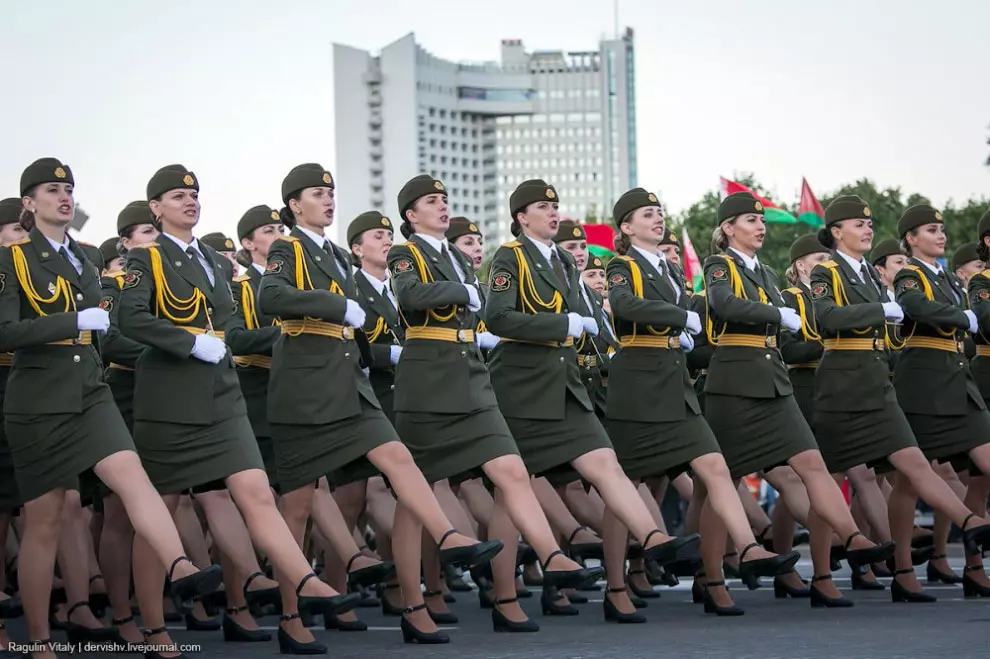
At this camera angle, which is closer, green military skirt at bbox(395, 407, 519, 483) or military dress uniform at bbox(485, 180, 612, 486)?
green military skirt at bbox(395, 407, 519, 483)

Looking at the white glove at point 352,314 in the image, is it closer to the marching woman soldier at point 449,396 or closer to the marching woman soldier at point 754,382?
the marching woman soldier at point 449,396

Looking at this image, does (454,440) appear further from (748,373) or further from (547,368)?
(748,373)

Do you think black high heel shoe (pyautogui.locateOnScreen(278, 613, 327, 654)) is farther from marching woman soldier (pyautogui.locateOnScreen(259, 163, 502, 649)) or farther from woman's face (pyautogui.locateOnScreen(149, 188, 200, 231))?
woman's face (pyautogui.locateOnScreen(149, 188, 200, 231))

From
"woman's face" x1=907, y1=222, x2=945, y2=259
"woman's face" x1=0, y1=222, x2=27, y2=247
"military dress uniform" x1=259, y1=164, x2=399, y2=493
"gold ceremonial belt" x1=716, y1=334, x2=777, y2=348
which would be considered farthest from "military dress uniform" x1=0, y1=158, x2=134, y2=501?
"woman's face" x1=907, y1=222, x2=945, y2=259

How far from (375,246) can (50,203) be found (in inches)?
135

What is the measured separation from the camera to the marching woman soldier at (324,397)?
8859 millimetres

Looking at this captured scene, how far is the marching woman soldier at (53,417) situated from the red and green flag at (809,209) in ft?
46.0

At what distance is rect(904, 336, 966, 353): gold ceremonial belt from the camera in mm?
11555

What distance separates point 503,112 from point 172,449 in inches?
7115

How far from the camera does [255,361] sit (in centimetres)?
1089

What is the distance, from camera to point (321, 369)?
904 cm

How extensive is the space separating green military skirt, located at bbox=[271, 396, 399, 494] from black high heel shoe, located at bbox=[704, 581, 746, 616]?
7.54ft

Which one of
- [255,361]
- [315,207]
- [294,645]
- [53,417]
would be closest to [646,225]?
[315,207]

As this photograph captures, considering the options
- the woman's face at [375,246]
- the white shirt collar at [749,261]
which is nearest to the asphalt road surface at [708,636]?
the white shirt collar at [749,261]
